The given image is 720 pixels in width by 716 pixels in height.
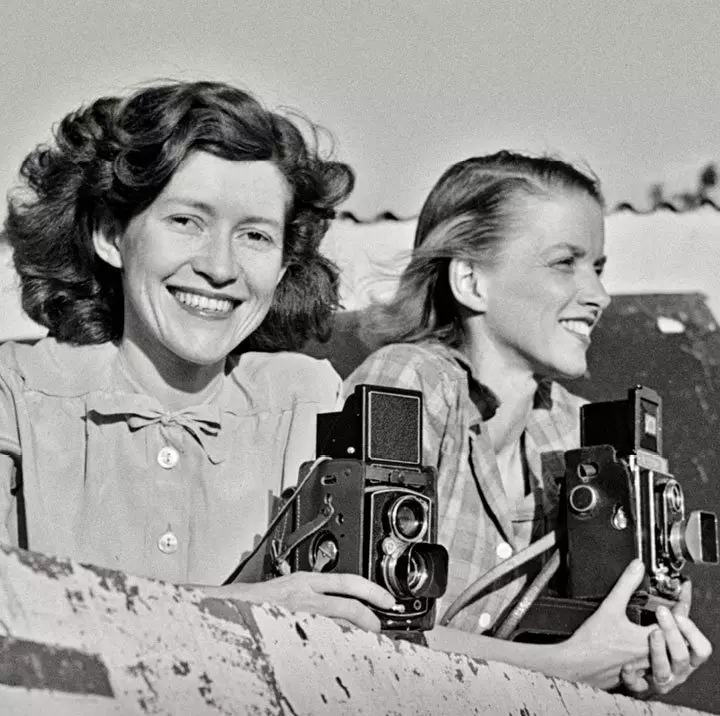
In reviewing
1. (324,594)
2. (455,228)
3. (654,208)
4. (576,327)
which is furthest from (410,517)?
(654,208)

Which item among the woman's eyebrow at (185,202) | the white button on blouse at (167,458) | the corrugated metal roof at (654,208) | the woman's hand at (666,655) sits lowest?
the woman's hand at (666,655)

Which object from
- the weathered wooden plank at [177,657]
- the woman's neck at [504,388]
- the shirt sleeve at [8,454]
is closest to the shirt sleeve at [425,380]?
the woman's neck at [504,388]

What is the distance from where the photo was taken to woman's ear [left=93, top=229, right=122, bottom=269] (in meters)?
2.02

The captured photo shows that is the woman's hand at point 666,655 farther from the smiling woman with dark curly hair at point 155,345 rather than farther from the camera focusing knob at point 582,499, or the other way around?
the smiling woman with dark curly hair at point 155,345

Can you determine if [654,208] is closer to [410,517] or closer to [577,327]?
[577,327]

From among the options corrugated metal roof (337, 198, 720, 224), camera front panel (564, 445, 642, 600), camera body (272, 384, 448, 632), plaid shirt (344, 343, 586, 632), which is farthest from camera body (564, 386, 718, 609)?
corrugated metal roof (337, 198, 720, 224)

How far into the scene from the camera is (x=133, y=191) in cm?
195

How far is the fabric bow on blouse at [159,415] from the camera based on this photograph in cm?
190

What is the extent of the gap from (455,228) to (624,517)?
64 cm

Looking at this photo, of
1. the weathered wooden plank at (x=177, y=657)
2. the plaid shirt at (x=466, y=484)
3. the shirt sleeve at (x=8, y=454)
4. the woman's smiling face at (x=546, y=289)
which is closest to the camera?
the weathered wooden plank at (x=177, y=657)

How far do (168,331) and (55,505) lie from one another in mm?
278

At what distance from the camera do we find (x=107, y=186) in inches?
78.3

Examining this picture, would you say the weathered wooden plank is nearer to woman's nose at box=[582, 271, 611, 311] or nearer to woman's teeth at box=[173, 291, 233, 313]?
woman's teeth at box=[173, 291, 233, 313]

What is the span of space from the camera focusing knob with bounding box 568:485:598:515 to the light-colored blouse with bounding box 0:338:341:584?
38cm
